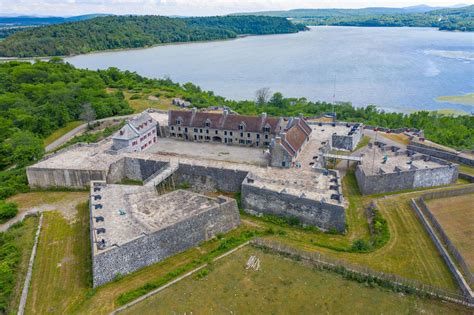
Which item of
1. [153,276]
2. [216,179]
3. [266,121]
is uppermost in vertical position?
[266,121]

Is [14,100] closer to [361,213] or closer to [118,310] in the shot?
[118,310]

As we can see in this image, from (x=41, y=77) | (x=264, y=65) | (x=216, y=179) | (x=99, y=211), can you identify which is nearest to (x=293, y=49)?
(x=264, y=65)

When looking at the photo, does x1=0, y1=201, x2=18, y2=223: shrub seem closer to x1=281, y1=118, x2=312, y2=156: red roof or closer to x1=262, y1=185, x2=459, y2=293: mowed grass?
x1=262, y1=185, x2=459, y2=293: mowed grass

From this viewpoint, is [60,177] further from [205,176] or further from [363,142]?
[363,142]

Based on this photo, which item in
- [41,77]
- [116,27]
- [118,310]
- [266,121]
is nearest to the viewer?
[118,310]

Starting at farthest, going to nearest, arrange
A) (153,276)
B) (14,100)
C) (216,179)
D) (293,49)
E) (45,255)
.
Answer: (293,49), (14,100), (216,179), (45,255), (153,276)

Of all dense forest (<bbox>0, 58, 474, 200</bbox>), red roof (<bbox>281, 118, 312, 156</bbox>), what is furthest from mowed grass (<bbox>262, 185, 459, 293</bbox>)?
dense forest (<bbox>0, 58, 474, 200</bbox>)
